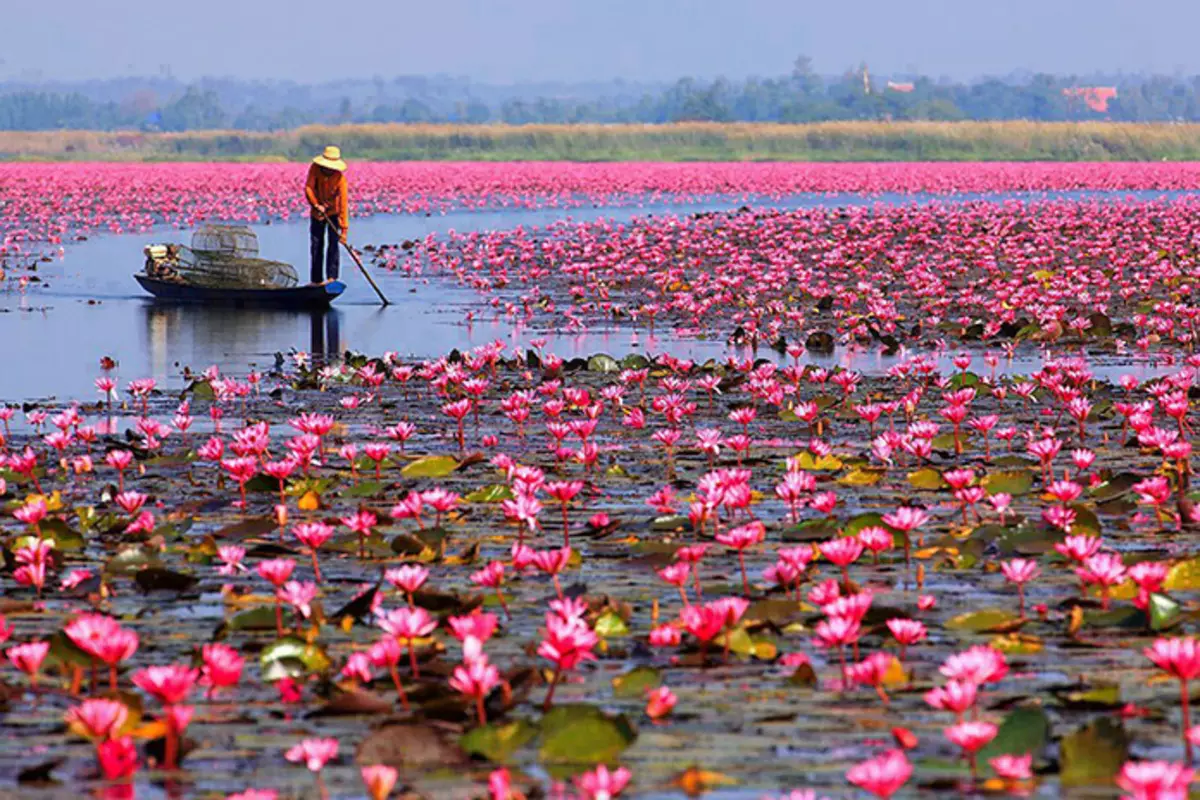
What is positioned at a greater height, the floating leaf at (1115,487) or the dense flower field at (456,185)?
the floating leaf at (1115,487)

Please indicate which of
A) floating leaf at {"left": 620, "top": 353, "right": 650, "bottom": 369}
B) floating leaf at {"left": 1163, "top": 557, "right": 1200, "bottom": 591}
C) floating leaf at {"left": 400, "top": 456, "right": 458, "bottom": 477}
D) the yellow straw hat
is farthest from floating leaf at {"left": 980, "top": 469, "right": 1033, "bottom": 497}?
the yellow straw hat

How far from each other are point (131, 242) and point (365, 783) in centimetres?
3437

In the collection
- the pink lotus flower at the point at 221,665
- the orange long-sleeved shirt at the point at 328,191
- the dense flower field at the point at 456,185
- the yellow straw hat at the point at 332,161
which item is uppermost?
the yellow straw hat at the point at 332,161

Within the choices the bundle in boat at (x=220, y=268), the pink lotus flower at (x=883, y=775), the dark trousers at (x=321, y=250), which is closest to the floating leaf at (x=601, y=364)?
the bundle in boat at (x=220, y=268)

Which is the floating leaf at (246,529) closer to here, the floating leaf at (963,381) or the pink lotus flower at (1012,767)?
the pink lotus flower at (1012,767)

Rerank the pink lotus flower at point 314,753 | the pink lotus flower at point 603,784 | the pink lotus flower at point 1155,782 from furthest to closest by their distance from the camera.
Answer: the pink lotus flower at point 314,753
the pink lotus flower at point 603,784
the pink lotus flower at point 1155,782

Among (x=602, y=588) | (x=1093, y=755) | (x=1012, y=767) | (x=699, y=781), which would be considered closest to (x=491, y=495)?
(x=602, y=588)

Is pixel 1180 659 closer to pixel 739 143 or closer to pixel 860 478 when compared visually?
pixel 860 478

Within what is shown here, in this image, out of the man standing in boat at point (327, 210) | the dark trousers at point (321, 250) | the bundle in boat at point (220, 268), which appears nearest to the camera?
the man standing in boat at point (327, 210)

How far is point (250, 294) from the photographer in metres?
22.2

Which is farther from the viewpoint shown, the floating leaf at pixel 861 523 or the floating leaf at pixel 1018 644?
the floating leaf at pixel 861 523

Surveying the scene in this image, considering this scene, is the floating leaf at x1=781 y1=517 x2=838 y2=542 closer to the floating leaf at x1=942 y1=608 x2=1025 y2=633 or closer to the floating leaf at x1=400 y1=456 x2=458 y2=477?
the floating leaf at x1=942 y1=608 x2=1025 y2=633

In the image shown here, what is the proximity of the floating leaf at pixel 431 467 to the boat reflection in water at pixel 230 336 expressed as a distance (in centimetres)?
578

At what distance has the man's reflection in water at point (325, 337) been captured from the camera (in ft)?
57.3
